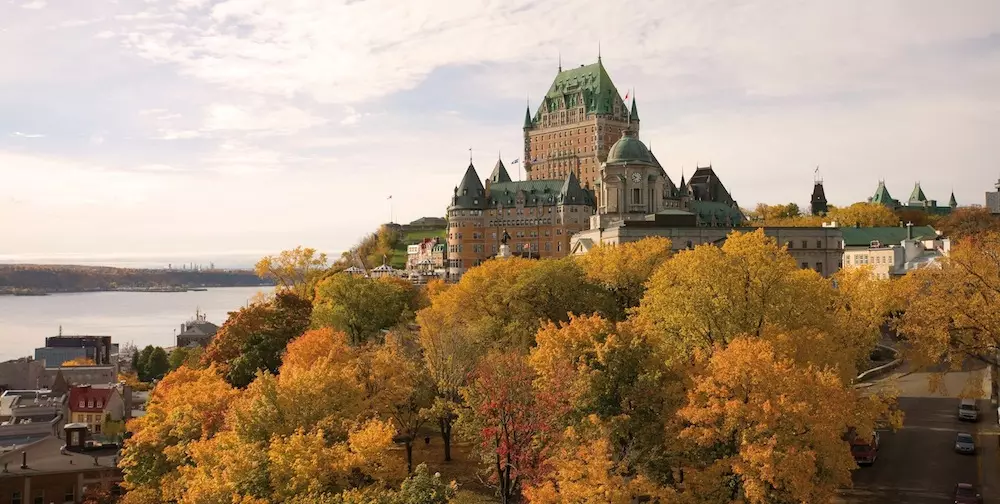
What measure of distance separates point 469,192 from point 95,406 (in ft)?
260

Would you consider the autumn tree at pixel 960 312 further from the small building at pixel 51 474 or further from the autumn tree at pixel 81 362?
the autumn tree at pixel 81 362

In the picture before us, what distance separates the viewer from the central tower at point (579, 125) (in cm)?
18412

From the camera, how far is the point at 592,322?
3600 cm

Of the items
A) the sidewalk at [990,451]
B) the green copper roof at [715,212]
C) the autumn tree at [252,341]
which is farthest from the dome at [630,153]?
the sidewalk at [990,451]

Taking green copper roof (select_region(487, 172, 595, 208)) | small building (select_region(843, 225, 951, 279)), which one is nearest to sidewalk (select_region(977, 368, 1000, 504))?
small building (select_region(843, 225, 951, 279))

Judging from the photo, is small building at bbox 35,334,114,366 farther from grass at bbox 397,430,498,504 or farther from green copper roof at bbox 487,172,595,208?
grass at bbox 397,430,498,504

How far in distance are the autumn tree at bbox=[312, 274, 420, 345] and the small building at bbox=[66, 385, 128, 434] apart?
65.2 feet

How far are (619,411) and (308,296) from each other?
218 feet

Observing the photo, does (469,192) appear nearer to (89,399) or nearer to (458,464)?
(89,399)

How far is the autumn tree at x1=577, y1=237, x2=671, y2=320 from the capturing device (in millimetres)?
62156

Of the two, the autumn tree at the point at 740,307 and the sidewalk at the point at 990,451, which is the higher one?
the autumn tree at the point at 740,307

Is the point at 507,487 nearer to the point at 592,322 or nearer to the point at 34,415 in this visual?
the point at 592,322

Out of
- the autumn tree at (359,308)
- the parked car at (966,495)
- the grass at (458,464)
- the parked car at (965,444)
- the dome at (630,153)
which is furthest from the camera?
the dome at (630,153)

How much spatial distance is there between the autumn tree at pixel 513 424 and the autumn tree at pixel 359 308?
34883mm
